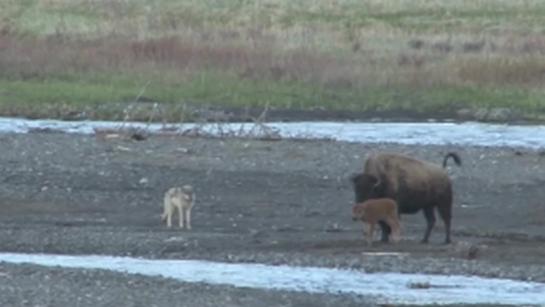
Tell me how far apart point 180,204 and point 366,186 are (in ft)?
6.29

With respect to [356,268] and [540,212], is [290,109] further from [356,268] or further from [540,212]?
A: [356,268]

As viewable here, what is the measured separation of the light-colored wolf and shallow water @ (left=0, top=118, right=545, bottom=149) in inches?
365

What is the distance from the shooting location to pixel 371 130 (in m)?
32.7

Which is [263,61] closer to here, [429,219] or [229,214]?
[229,214]

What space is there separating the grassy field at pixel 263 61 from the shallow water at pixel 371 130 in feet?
6.03

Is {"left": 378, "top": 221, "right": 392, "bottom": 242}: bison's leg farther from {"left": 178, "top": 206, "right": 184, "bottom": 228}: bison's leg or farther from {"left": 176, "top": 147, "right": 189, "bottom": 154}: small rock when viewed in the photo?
{"left": 176, "top": 147, "right": 189, "bottom": 154}: small rock

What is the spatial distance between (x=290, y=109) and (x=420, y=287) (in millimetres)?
19799

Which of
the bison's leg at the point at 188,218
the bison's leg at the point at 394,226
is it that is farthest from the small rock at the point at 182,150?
the bison's leg at the point at 394,226

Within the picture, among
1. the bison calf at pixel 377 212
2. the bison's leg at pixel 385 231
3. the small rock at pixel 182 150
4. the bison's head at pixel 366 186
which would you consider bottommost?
the small rock at pixel 182 150

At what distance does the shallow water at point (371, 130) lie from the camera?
30.3 metres

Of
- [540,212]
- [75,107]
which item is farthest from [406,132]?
[540,212]

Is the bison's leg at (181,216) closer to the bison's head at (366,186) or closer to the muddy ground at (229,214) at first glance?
the muddy ground at (229,214)

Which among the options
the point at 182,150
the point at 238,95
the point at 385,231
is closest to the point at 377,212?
the point at 385,231

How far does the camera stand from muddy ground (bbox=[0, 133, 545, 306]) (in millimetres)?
15609
